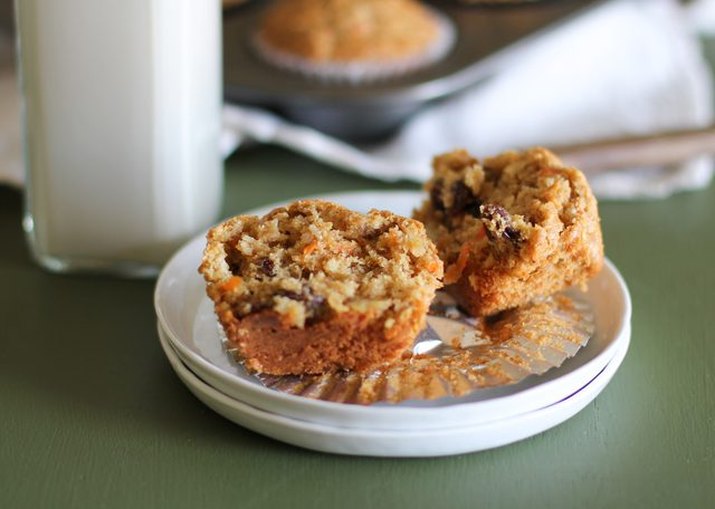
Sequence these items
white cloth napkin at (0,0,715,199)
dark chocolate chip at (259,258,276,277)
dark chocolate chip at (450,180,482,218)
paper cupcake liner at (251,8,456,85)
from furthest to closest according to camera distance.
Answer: paper cupcake liner at (251,8,456,85), white cloth napkin at (0,0,715,199), dark chocolate chip at (450,180,482,218), dark chocolate chip at (259,258,276,277)

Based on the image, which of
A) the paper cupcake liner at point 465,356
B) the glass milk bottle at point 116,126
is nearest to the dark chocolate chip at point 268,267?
the paper cupcake liner at point 465,356

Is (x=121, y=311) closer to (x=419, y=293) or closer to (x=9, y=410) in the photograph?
(x=9, y=410)

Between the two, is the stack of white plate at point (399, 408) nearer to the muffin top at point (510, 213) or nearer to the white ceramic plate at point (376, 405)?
the white ceramic plate at point (376, 405)

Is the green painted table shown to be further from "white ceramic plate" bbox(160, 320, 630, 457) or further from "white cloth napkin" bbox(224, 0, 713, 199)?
"white cloth napkin" bbox(224, 0, 713, 199)

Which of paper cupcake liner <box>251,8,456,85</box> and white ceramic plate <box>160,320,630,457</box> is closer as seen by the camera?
white ceramic plate <box>160,320,630,457</box>

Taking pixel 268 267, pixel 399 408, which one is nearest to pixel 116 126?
pixel 268 267

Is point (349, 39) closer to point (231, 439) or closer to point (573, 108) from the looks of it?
point (573, 108)

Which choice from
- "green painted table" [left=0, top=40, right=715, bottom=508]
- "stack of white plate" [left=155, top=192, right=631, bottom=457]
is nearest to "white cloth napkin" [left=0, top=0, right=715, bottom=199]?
"green painted table" [left=0, top=40, right=715, bottom=508]

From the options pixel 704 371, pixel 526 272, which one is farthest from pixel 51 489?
pixel 704 371
